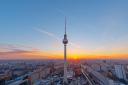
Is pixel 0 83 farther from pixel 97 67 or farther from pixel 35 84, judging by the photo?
pixel 97 67

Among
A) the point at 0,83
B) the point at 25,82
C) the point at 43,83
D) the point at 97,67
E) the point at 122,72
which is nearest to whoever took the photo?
the point at 0,83

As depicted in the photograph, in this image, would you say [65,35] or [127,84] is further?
[65,35]

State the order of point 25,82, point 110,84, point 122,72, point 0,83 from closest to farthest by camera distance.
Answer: point 0,83 → point 110,84 → point 25,82 → point 122,72

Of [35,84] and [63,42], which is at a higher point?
[63,42]

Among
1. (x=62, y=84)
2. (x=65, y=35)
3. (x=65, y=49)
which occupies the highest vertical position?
(x=65, y=35)

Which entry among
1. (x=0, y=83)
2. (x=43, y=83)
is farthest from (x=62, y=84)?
(x=0, y=83)

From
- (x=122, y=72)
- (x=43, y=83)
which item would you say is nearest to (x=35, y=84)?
(x=43, y=83)

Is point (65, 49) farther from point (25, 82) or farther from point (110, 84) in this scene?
point (110, 84)

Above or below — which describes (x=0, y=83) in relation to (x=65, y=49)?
below

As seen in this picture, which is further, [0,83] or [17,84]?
[17,84]
